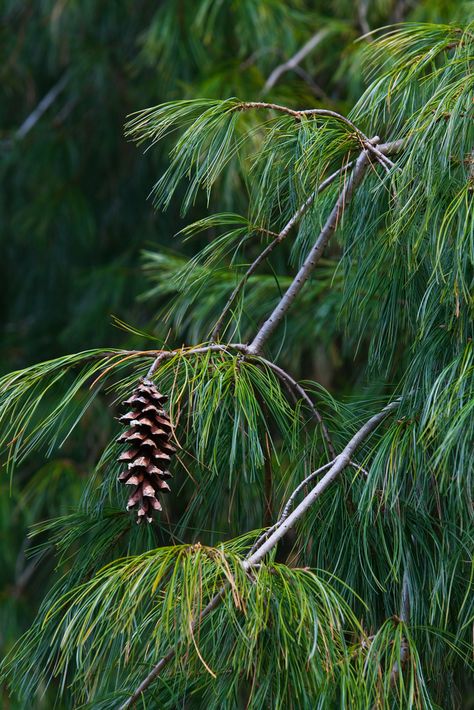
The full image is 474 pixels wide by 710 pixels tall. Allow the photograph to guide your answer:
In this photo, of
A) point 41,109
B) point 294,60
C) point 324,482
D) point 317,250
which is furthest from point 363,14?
point 324,482

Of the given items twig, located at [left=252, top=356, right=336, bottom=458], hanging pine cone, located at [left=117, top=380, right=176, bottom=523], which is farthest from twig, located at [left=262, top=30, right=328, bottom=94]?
hanging pine cone, located at [left=117, top=380, right=176, bottom=523]

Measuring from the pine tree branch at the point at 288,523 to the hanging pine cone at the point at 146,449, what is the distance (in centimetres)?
9

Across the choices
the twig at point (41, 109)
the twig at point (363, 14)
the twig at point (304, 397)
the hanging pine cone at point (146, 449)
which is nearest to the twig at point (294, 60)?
the twig at point (363, 14)

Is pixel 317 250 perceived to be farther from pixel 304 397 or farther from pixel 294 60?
pixel 294 60

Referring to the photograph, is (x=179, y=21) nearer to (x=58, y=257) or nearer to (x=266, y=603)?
(x=58, y=257)

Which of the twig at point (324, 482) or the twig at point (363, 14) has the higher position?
the twig at point (363, 14)

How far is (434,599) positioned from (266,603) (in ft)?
0.55

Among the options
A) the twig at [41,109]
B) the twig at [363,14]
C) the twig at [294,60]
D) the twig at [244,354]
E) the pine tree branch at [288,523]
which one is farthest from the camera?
the twig at [41,109]

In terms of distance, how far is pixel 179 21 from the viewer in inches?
78.5

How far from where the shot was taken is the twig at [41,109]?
2.54 metres

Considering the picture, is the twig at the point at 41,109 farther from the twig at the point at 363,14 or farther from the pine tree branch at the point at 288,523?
the pine tree branch at the point at 288,523

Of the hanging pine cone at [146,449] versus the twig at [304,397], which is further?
the twig at [304,397]

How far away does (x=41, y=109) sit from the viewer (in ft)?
8.50

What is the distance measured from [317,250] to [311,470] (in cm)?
20
